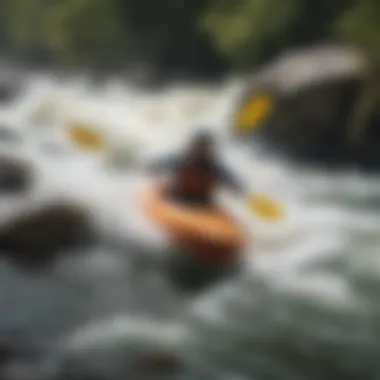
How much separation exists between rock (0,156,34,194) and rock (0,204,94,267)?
0.13 ft

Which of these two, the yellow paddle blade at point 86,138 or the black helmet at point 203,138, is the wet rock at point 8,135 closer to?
the yellow paddle blade at point 86,138

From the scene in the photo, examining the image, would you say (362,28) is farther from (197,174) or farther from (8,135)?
(8,135)

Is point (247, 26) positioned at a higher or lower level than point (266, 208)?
higher

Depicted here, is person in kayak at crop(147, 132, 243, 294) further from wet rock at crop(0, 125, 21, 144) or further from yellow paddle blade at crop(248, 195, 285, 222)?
wet rock at crop(0, 125, 21, 144)

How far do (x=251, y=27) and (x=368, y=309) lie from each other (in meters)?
0.41

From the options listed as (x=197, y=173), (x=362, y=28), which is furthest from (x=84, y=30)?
(x=362, y=28)

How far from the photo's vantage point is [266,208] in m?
1.06

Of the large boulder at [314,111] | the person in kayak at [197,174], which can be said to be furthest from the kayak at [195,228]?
the large boulder at [314,111]

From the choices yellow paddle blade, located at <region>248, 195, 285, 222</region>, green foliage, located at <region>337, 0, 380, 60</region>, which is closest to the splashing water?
yellow paddle blade, located at <region>248, 195, 285, 222</region>

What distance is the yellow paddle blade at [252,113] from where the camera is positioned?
1086 millimetres

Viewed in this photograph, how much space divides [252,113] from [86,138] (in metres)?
0.23

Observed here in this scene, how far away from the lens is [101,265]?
1.01 m

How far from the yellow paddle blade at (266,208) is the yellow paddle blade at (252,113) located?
0.10 meters

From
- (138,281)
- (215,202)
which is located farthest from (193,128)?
(138,281)
